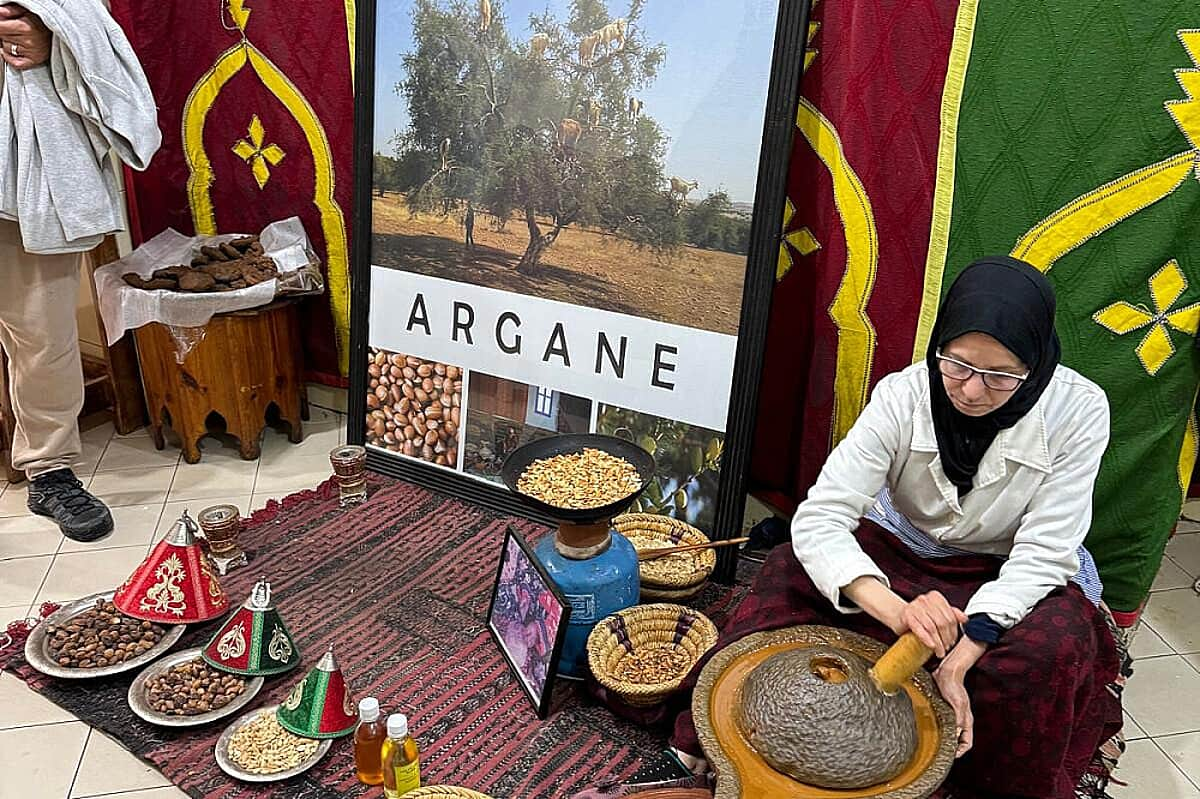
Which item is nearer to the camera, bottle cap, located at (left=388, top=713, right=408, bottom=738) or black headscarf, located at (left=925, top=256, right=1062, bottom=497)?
black headscarf, located at (left=925, top=256, right=1062, bottom=497)

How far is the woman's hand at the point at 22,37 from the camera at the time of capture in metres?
2.43

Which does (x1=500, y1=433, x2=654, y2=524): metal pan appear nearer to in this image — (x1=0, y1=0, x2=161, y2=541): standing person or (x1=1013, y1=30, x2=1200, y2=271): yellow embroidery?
(x1=1013, y1=30, x2=1200, y2=271): yellow embroidery

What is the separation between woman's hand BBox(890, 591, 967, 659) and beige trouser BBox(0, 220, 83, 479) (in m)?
2.36

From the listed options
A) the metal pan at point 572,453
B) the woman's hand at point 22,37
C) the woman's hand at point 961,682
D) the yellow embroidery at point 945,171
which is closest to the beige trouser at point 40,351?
the woman's hand at point 22,37

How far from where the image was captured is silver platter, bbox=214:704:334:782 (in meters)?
1.89

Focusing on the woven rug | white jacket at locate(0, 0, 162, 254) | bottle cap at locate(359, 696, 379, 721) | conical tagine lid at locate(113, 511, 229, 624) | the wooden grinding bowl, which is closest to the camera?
the wooden grinding bowl

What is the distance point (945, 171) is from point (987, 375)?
0.73m

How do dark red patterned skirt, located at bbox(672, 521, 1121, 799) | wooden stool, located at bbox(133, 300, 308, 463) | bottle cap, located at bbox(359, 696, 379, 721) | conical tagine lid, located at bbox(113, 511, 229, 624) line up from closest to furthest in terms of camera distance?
dark red patterned skirt, located at bbox(672, 521, 1121, 799) → bottle cap, located at bbox(359, 696, 379, 721) → conical tagine lid, located at bbox(113, 511, 229, 624) → wooden stool, located at bbox(133, 300, 308, 463)

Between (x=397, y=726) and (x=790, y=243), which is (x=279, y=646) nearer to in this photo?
(x=397, y=726)

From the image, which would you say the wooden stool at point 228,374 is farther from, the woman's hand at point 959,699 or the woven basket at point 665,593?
the woman's hand at point 959,699

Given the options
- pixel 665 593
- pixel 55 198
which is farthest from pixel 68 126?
pixel 665 593

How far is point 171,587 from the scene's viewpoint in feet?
7.48

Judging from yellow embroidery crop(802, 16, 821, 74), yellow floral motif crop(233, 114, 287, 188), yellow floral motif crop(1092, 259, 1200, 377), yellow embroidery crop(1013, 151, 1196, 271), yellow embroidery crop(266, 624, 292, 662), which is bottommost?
yellow embroidery crop(266, 624, 292, 662)

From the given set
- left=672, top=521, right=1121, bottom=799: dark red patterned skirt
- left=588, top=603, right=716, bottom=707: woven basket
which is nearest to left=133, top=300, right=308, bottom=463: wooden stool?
left=588, top=603, right=716, bottom=707: woven basket
